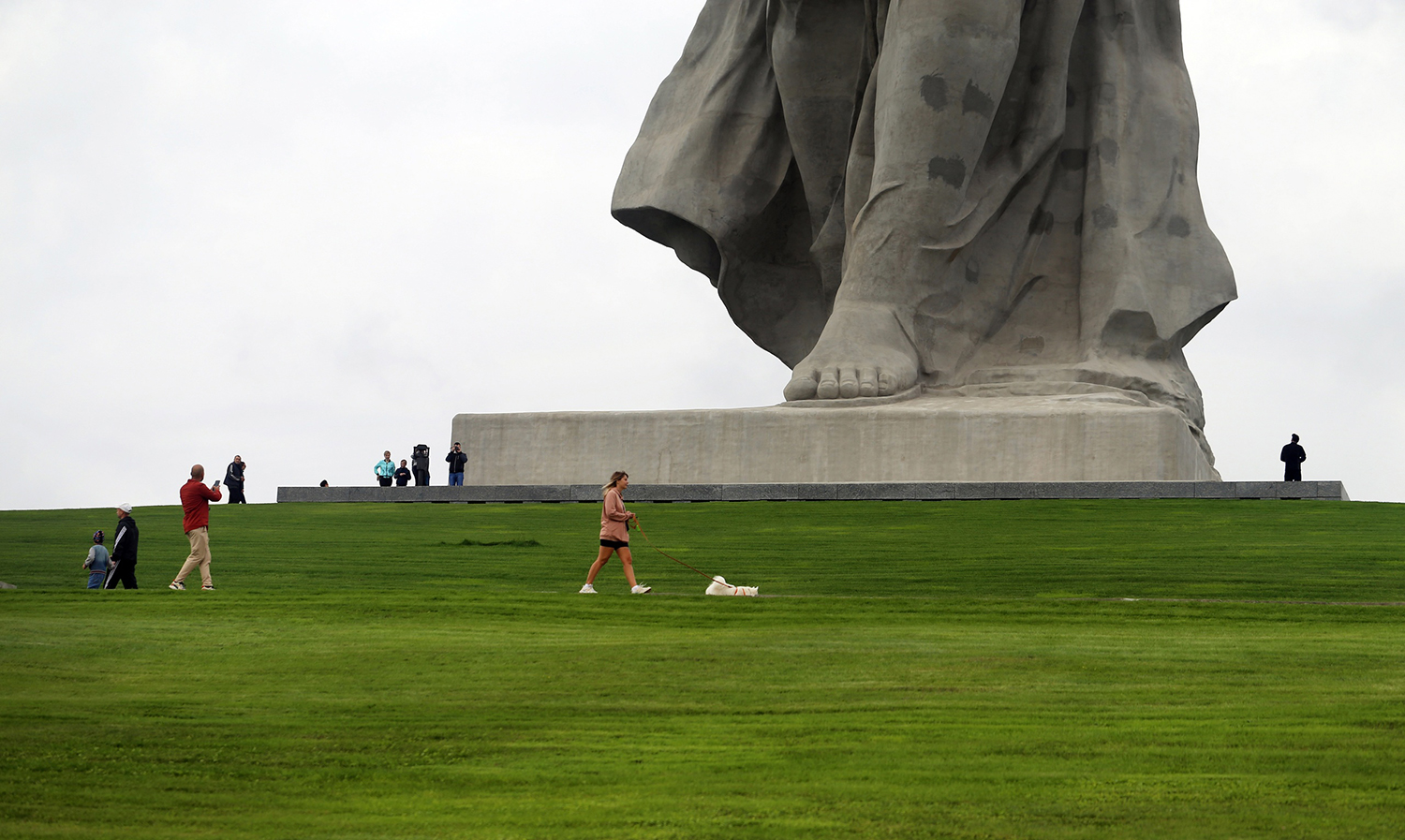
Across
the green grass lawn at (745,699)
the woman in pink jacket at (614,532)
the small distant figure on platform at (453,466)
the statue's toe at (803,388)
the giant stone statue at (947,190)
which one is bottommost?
the green grass lawn at (745,699)

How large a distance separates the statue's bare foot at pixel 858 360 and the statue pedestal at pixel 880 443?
0.40 ft

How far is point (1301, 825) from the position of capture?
324 centimetres

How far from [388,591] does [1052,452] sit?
5321 millimetres

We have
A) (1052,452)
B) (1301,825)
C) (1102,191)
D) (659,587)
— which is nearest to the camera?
(1301,825)

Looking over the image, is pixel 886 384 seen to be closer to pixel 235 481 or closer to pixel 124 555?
pixel 124 555

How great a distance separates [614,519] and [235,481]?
38.1 feet

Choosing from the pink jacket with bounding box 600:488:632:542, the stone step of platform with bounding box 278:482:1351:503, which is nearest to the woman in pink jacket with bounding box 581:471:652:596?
the pink jacket with bounding box 600:488:632:542

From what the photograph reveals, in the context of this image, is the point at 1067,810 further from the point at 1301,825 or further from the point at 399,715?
the point at 399,715

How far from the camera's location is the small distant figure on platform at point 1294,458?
1592cm

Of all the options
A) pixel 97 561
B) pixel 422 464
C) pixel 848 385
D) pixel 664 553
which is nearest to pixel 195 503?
pixel 97 561

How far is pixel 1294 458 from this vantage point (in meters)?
16.0

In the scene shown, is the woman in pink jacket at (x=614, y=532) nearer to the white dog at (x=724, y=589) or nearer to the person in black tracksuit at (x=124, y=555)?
the white dog at (x=724, y=589)

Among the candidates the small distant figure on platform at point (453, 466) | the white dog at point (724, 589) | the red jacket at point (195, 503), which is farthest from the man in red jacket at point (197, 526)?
the small distant figure on platform at point (453, 466)

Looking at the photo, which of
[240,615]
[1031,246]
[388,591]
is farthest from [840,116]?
[240,615]
